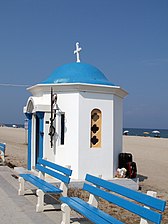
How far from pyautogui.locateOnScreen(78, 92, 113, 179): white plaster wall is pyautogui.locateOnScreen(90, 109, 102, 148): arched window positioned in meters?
0.12

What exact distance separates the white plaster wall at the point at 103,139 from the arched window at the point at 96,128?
119 mm

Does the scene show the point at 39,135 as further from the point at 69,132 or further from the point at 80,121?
the point at 80,121

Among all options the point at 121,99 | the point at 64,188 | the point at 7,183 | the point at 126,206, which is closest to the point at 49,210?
the point at 64,188

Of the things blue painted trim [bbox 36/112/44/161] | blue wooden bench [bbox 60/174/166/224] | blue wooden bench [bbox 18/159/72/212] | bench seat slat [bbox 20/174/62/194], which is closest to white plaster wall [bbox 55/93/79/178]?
blue painted trim [bbox 36/112/44/161]

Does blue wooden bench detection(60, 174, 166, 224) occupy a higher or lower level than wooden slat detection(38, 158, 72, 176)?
lower

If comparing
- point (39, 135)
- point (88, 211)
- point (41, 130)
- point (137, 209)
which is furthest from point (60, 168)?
point (39, 135)

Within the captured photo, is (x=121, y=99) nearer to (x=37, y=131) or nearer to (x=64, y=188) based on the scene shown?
(x=37, y=131)

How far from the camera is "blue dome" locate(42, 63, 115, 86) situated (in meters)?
11.1

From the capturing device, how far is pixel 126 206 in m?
4.74

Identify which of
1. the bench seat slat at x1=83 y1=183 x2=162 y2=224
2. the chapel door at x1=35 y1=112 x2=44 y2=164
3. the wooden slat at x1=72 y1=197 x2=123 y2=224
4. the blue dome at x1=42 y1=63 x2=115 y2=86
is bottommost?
the wooden slat at x1=72 y1=197 x2=123 y2=224

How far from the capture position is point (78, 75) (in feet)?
36.9

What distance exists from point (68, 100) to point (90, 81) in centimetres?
86

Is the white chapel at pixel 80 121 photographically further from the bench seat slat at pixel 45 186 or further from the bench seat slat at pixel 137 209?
the bench seat slat at pixel 137 209

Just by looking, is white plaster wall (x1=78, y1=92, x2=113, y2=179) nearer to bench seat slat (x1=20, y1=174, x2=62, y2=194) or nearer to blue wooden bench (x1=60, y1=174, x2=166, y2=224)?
bench seat slat (x1=20, y1=174, x2=62, y2=194)
